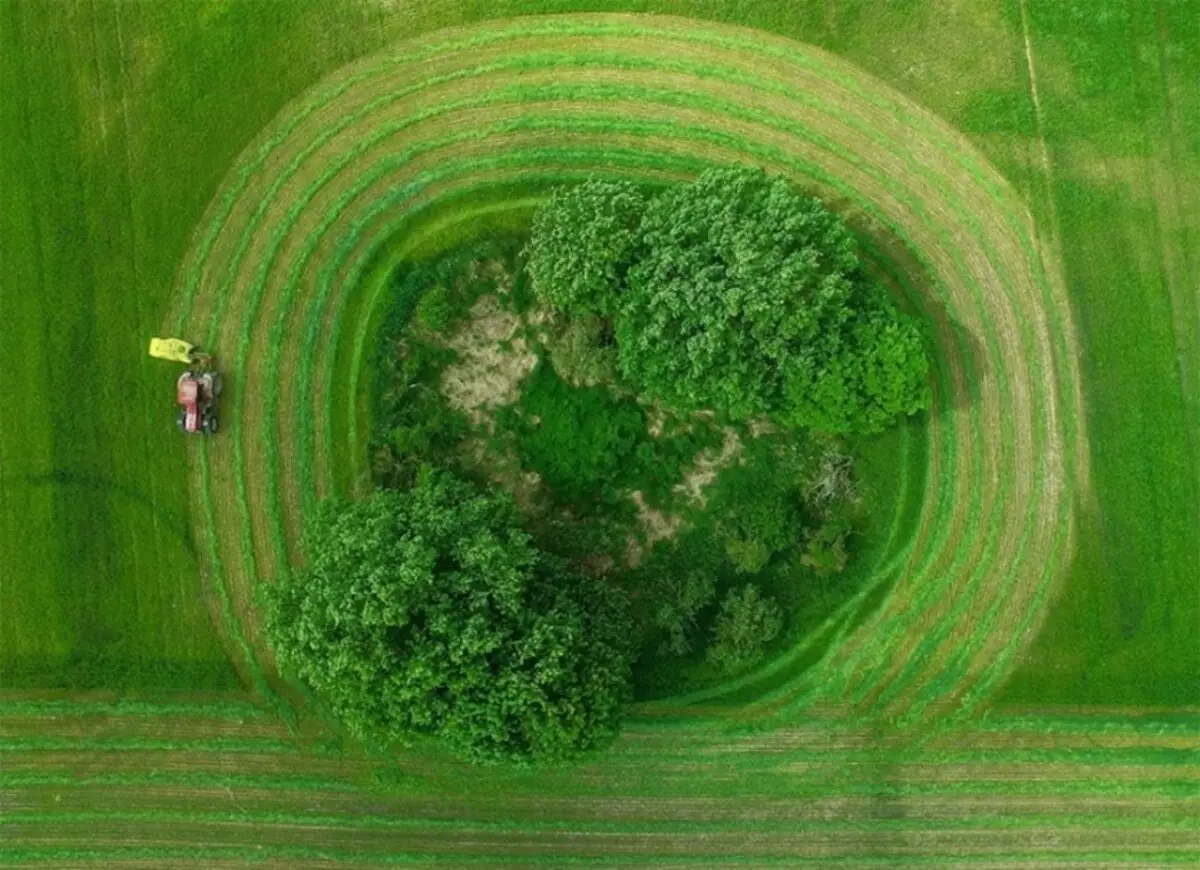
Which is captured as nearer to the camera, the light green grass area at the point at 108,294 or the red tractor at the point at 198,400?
the red tractor at the point at 198,400

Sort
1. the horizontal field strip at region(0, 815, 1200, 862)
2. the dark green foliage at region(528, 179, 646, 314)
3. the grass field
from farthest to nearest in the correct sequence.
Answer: the grass field, the horizontal field strip at region(0, 815, 1200, 862), the dark green foliage at region(528, 179, 646, 314)

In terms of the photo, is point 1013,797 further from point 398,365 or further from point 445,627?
point 398,365

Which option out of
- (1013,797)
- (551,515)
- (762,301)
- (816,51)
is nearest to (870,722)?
(1013,797)

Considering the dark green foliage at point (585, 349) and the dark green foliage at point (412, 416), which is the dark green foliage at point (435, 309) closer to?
the dark green foliage at point (412, 416)

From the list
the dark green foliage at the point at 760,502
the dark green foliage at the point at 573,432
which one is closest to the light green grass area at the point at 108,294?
the dark green foliage at the point at 573,432

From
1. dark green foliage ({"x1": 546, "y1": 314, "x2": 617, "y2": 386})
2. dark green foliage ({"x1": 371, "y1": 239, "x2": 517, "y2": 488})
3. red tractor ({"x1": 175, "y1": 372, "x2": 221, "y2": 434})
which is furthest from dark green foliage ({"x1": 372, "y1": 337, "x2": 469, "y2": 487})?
red tractor ({"x1": 175, "y1": 372, "x2": 221, "y2": 434})

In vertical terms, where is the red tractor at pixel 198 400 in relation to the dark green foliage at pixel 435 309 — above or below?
below

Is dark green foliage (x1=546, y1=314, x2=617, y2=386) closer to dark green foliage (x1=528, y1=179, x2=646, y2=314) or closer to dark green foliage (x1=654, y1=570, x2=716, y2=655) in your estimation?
dark green foliage (x1=528, y1=179, x2=646, y2=314)
